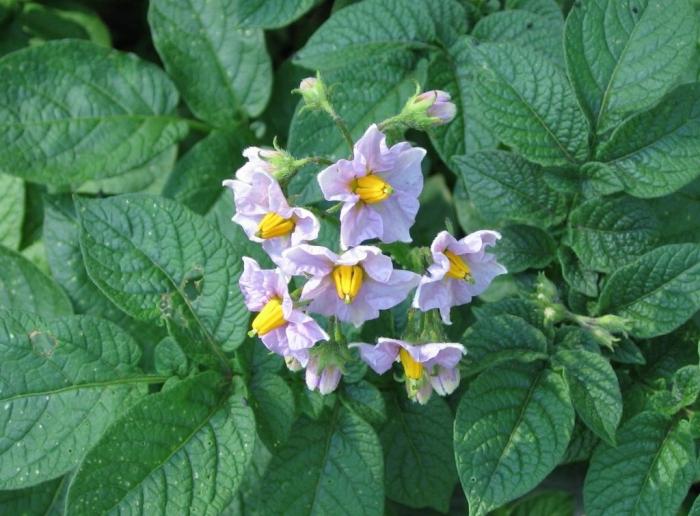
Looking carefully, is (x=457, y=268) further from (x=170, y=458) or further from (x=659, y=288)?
(x=170, y=458)

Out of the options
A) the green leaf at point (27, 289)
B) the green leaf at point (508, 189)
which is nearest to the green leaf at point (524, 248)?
the green leaf at point (508, 189)

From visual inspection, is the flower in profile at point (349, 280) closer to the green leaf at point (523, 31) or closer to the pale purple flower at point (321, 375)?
the pale purple flower at point (321, 375)

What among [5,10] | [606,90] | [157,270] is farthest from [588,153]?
[5,10]

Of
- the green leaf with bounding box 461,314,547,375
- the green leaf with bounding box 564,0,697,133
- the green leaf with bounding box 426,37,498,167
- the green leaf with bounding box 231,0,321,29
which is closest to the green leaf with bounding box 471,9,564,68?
the green leaf with bounding box 426,37,498,167

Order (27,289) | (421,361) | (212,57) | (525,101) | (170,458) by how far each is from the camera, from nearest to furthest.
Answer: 1. (421,361)
2. (170,458)
3. (525,101)
4. (27,289)
5. (212,57)

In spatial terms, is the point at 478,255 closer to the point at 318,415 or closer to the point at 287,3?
the point at 318,415

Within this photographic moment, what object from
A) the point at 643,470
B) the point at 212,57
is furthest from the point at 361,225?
the point at 212,57
